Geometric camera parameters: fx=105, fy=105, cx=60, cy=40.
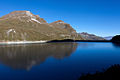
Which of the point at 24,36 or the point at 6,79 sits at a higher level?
the point at 24,36

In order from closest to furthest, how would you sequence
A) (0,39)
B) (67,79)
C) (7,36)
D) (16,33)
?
(67,79) → (0,39) → (7,36) → (16,33)

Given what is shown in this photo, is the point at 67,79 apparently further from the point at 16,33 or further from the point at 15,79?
the point at 16,33

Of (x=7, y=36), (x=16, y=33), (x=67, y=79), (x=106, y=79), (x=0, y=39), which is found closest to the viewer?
(x=106, y=79)

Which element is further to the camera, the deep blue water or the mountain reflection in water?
the mountain reflection in water

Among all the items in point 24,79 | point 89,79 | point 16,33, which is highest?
point 16,33

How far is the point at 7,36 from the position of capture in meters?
176

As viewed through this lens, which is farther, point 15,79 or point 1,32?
point 1,32

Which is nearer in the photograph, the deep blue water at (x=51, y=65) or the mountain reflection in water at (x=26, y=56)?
the deep blue water at (x=51, y=65)

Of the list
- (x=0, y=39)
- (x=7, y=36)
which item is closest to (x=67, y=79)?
(x=0, y=39)

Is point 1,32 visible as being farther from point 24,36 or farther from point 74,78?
point 74,78

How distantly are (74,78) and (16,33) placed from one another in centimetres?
19381

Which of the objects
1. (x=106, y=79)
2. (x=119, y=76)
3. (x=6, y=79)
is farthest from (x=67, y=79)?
(x=6, y=79)

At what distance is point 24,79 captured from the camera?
18766 millimetres

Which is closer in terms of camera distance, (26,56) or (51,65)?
(51,65)
